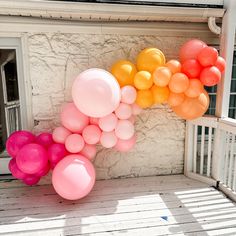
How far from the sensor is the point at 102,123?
2514 millimetres

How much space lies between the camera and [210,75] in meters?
2.45

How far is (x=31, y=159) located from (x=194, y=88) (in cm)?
193

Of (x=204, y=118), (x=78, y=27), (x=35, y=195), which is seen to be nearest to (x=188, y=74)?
(x=204, y=118)

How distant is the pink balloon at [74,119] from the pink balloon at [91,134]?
0.23 ft

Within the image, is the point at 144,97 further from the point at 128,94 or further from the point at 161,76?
the point at 161,76

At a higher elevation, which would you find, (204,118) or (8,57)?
(8,57)

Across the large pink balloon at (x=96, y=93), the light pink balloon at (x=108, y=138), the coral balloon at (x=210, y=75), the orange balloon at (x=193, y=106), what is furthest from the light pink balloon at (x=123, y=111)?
the coral balloon at (x=210, y=75)

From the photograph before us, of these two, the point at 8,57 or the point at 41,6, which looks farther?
the point at 8,57

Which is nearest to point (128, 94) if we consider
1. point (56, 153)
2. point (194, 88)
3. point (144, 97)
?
point (144, 97)

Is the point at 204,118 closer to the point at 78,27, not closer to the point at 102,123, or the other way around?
the point at 102,123

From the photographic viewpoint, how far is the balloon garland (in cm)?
240

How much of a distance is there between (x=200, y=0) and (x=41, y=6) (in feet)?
6.25

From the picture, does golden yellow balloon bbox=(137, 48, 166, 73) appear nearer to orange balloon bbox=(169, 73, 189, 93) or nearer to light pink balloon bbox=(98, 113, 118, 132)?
orange balloon bbox=(169, 73, 189, 93)

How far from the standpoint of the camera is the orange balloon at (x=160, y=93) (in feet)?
8.18
